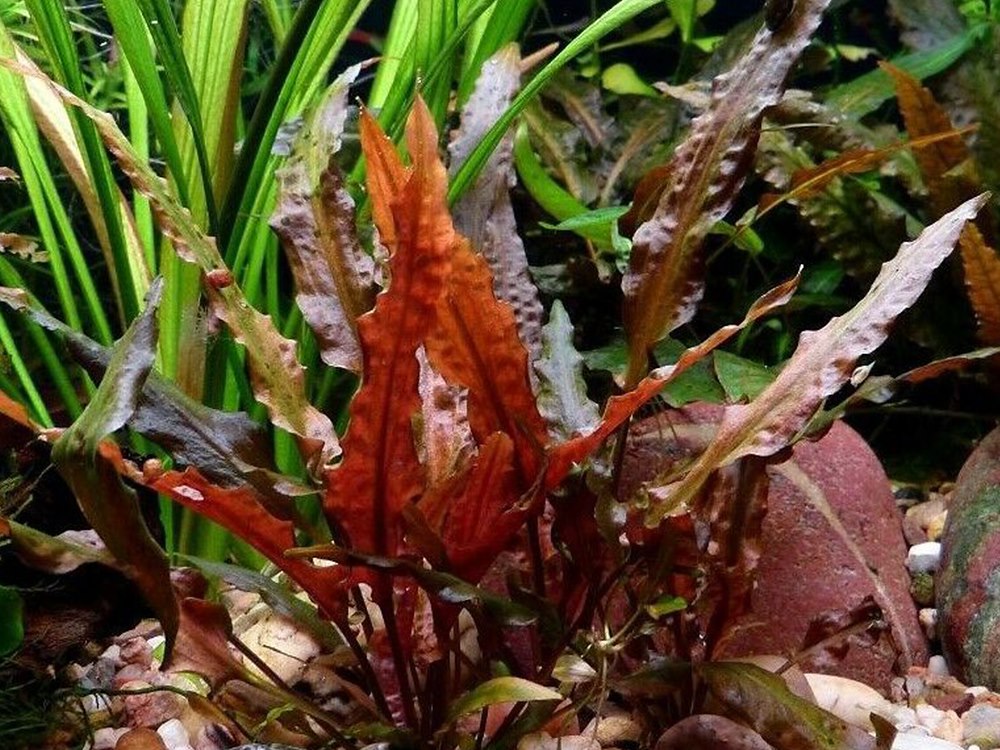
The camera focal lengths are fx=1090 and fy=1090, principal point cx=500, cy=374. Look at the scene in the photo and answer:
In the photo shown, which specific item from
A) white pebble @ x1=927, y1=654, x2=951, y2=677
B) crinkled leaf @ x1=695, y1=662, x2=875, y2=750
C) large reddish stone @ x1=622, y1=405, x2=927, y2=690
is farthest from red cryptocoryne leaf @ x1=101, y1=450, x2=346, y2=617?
white pebble @ x1=927, y1=654, x2=951, y2=677

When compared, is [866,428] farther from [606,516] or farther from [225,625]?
[225,625]

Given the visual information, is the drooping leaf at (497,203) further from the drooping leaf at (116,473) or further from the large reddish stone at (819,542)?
the drooping leaf at (116,473)

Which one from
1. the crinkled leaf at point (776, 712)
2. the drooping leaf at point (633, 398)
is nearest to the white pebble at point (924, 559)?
the crinkled leaf at point (776, 712)

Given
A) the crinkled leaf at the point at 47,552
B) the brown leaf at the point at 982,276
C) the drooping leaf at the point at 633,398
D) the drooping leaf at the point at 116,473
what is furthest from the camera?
the brown leaf at the point at 982,276

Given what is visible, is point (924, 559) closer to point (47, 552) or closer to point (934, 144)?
point (934, 144)

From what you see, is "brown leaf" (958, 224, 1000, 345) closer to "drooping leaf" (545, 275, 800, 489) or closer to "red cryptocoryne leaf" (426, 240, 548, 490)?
"drooping leaf" (545, 275, 800, 489)
